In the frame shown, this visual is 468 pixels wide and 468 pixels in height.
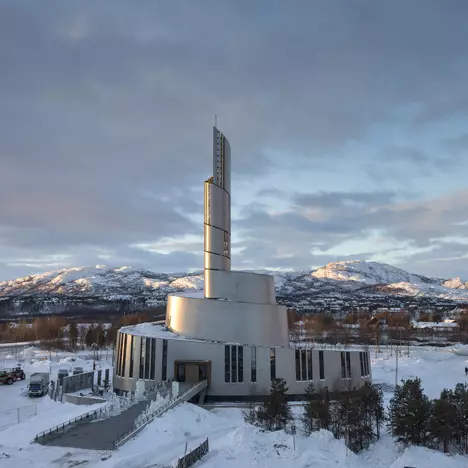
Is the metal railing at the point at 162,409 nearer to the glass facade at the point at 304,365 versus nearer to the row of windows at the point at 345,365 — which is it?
the glass facade at the point at 304,365

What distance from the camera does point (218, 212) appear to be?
48812 mm

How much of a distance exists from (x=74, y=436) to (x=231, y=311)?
22886 mm

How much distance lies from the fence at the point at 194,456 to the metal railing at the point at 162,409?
383cm

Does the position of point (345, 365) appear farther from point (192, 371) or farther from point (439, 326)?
point (439, 326)

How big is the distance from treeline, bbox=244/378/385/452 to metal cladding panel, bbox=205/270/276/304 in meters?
15.1

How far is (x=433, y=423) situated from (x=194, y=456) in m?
13.8

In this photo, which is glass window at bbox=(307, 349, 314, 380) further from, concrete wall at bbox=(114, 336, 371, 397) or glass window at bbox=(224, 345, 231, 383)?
glass window at bbox=(224, 345, 231, 383)

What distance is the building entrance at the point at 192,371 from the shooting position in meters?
42.8

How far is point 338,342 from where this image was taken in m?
107

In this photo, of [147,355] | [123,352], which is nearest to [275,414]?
[147,355]

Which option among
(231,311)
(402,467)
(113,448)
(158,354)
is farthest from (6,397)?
(402,467)

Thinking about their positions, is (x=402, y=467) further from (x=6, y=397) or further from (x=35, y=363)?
(x=35, y=363)

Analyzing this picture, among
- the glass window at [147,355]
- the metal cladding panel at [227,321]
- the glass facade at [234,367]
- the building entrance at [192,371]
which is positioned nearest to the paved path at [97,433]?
the building entrance at [192,371]

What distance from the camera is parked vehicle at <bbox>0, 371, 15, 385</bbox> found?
53406 millimetres
